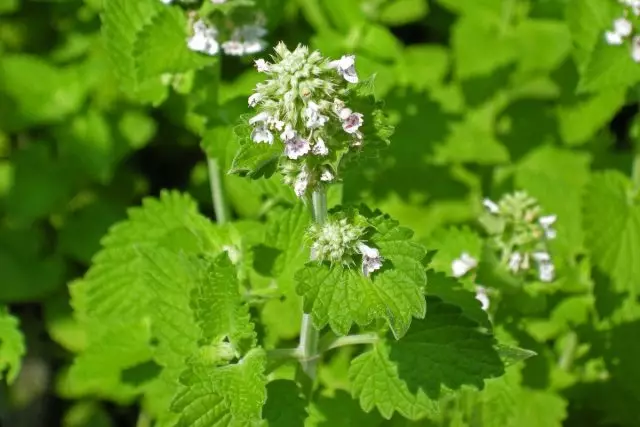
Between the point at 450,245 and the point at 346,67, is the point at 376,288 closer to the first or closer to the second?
the point at 346,67

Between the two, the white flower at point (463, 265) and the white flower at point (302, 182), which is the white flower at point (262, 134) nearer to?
the white flower at point (302, 182)

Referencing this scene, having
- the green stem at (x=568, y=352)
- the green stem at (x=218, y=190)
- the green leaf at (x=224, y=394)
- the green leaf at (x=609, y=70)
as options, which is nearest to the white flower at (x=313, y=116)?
the green leaf at (x=224, y=394)

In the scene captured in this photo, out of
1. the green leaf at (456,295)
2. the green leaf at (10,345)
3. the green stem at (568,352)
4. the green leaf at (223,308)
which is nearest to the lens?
the green leaf at (223,308)

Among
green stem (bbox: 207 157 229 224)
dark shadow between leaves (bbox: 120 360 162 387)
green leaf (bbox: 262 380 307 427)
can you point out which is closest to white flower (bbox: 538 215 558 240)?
green leaf (bbox: 262 380 307 427)

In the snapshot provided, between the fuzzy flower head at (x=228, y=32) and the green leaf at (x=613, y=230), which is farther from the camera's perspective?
the green leaf at (x=613, y=230)

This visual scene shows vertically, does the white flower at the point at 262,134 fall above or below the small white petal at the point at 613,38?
below

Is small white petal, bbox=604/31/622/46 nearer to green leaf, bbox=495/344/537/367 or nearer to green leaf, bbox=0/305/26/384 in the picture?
green leaf, bbox=495/344/537/367
